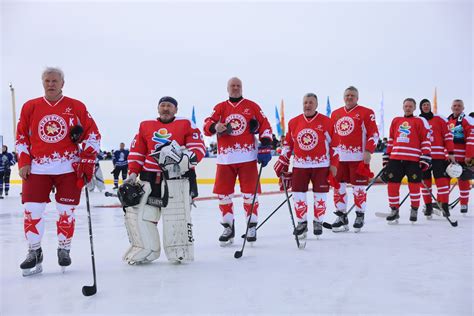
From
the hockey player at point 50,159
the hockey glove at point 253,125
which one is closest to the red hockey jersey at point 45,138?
the hockey player at point 50,159

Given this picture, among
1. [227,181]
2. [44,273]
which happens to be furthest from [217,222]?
[44,273]

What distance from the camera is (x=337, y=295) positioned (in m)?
2.38

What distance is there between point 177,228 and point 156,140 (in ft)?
2.11

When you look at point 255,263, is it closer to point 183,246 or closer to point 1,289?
point 183,246

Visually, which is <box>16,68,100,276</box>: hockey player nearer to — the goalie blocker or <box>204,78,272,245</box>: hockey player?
the goalie blocker

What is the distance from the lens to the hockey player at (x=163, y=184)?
3193 mm

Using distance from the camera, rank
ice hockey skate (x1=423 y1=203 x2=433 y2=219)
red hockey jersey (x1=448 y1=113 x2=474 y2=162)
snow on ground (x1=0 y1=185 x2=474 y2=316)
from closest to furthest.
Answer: snow on ground (x1=0 y1=185 x2=474 y2=316)
ice hockey skate (x1=423 y1=203 x2=433 y2=219)
red hockey jersey (x1=448 y1=113 x2=474 y2=162)

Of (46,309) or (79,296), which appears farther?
(79,296)

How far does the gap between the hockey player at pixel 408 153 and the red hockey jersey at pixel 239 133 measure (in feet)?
6.17

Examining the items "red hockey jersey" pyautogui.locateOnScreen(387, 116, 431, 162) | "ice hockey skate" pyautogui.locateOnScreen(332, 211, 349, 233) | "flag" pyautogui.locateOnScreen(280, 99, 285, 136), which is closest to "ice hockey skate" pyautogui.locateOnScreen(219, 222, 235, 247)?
"ice hockey skate" pyautogui.locateOnScreen(332, 211, 349, 233)

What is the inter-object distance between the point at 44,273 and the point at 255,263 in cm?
139

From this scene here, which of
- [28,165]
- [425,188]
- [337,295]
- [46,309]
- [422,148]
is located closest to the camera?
[46,309]

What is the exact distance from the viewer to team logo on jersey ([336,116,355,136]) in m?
4.66

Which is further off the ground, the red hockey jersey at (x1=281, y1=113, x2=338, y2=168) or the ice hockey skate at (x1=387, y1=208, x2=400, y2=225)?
the red hockey jersey at (x1=281, y1=113, x2=338, y2=168)
